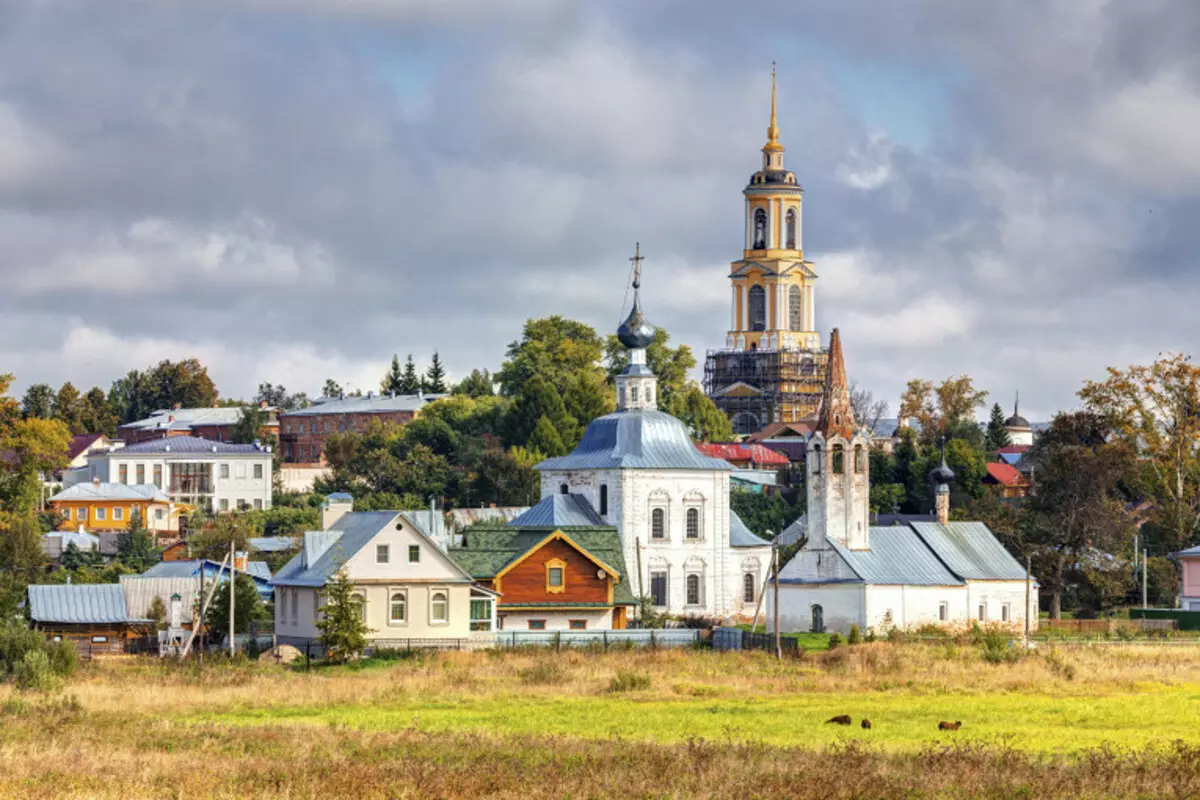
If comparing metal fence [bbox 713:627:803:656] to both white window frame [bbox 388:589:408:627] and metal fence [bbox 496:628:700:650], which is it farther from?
white window frame [bbox 388:589:408:627]

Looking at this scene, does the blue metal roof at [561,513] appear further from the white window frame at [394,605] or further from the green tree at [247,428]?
the green tree at [247,428]

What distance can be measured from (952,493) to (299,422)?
60.8 meters

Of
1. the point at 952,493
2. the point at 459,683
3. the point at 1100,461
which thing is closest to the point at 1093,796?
the point at 459,683

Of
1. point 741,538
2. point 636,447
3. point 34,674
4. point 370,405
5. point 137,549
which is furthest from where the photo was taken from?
point 370,405

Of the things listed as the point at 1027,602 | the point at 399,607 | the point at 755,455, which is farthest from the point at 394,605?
the point at 755,455

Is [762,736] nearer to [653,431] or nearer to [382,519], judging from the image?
[382,519]

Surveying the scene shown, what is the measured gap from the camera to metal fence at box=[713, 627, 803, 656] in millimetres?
56938

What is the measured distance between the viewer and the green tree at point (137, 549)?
301 feet

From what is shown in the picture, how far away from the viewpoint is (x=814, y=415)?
145 metres

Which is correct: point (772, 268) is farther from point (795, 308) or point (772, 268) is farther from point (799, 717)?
point (799, 717)

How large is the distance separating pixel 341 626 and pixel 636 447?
74.2 feet

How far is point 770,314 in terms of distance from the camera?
15488cm

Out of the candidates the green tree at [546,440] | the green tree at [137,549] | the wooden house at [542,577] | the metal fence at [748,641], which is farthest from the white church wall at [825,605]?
the green tree at [546,440]

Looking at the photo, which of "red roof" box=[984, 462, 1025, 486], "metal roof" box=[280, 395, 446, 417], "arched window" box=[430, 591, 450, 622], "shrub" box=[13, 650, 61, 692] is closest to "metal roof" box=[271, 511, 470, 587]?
"arched window" box=[430, 591, 450, 622]
